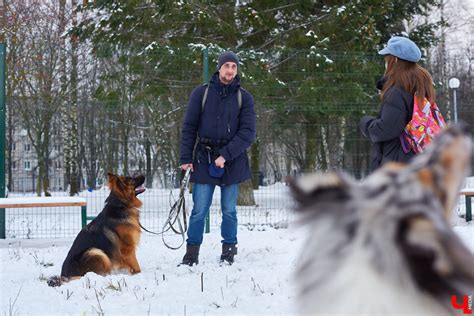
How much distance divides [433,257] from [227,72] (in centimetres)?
429

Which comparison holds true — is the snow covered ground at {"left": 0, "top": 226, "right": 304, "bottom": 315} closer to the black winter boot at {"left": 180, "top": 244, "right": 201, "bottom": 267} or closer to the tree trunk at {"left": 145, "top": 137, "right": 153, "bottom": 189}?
the black winter boot at {"left": 180, "top": 244, "right": 201, "bottom": 267}

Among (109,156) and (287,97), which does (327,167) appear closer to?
(287,97)

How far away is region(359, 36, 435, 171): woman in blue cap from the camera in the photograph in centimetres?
343

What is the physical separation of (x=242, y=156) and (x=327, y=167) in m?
5.22

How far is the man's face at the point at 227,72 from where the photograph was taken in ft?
15.9

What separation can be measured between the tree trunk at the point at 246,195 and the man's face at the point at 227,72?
559 cm

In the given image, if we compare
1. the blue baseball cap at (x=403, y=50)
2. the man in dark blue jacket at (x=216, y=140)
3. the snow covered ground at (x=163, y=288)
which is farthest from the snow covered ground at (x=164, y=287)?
the blue baseball cap at (x=403, y=50)

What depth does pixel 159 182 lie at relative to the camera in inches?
391

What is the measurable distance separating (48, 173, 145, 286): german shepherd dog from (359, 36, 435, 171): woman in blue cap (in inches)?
103

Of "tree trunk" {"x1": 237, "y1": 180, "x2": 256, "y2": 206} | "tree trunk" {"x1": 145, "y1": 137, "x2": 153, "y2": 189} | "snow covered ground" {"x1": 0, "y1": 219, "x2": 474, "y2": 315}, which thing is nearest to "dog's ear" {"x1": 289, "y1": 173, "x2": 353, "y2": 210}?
"snow covered ground" {"x1": 0, "y1": 219, "x2": 474, "y2": 315}

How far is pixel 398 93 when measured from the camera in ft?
11.3

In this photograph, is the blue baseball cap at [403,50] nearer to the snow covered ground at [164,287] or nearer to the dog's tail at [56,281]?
the snow covered ground at [164,287]

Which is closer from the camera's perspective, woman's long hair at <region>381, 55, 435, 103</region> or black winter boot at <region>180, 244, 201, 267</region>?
woman's long hair at <region>381, 55, 435, 103</region>

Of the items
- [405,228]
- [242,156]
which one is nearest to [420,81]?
[242,156]
